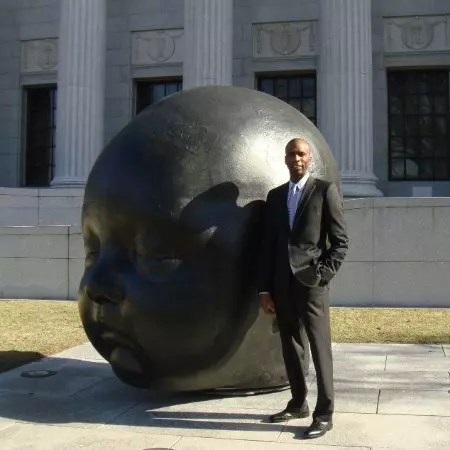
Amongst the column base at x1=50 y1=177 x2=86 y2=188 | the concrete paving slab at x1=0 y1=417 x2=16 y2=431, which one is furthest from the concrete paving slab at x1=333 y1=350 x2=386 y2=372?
the column base at x1=50 y1=177 x2=86 y2=188

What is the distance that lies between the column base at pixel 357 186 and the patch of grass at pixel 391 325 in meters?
6.43

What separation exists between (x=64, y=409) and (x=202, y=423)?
1206 mm

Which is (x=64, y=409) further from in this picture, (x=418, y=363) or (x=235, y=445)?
(x=418, y=363)

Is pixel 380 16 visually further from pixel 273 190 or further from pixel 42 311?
pixel 273 190

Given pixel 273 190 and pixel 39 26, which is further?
pixel 39 26

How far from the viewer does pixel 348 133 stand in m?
18.4

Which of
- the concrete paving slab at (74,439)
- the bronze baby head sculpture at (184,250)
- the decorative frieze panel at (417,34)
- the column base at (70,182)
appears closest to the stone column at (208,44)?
the column base at (70,182)

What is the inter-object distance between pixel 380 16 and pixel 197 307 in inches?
763

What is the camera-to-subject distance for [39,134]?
994 inches

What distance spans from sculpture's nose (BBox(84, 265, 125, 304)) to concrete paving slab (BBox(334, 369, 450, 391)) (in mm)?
2353

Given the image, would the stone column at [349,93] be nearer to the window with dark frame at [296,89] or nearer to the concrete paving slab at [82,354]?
the window with dark frame at [296,89]

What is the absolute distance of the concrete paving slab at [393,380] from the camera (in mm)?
6113

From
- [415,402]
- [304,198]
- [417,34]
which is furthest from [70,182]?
[304,198]

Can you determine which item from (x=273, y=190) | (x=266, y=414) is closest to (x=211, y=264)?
(x=273, y=190)
